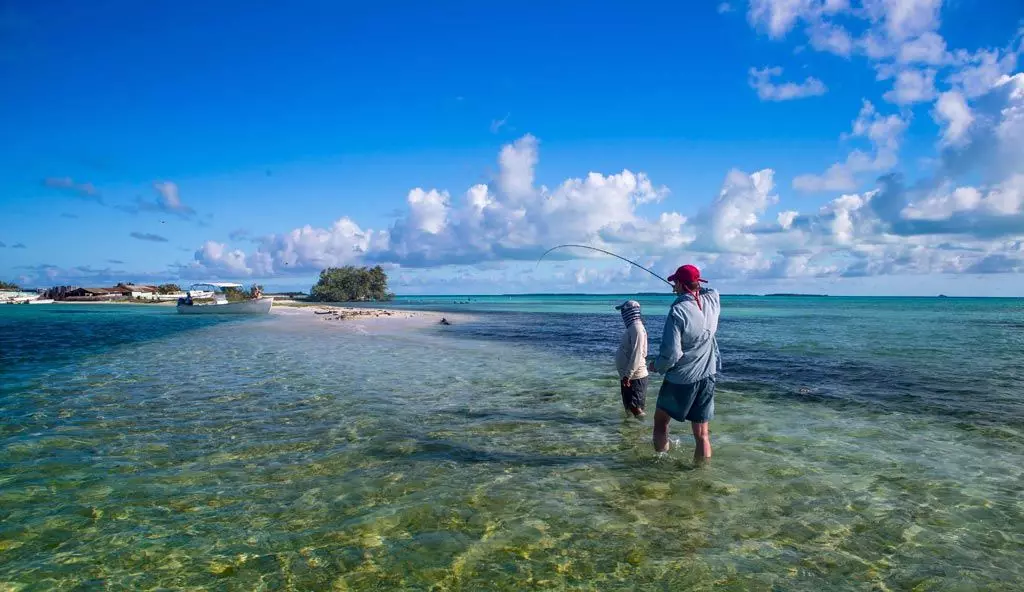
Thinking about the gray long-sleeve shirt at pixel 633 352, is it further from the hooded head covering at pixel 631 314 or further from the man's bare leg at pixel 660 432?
the man's bare leg at pixel 660 432

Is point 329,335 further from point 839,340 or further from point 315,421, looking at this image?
point 839,340

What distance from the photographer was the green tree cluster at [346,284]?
166 meters

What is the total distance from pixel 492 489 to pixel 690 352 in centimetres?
341

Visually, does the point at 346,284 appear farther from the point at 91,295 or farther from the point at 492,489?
the point at 492,489

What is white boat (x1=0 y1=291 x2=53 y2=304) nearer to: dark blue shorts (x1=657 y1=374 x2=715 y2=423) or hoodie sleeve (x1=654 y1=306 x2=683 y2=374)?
dark blue shorts (x1=657 y1=374 x2=715 y2=423)

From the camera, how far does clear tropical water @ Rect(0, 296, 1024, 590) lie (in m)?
5.48

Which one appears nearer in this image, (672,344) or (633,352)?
(672,344)

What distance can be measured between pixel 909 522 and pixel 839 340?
30407 millimetres

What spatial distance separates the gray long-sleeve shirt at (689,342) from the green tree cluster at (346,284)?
166301 mm

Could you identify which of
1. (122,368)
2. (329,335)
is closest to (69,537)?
(122,368)

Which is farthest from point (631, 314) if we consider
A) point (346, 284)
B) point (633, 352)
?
point (346, 284)

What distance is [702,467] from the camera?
861 cm

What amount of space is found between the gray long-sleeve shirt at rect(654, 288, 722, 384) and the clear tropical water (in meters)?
1.64

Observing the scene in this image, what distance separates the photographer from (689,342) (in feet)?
25.6
